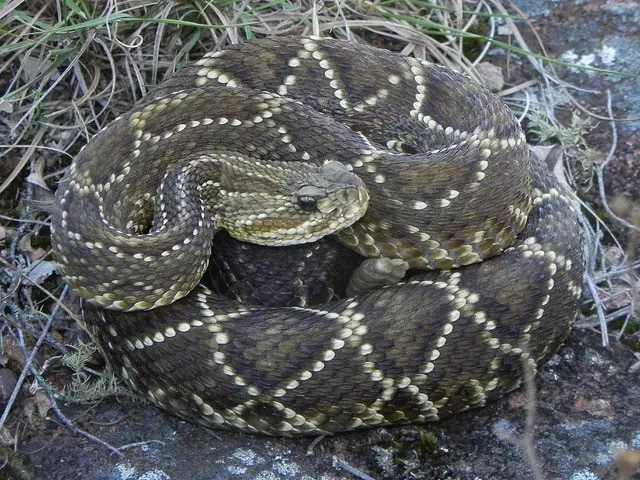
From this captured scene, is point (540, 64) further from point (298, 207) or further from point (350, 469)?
point (350, 469)

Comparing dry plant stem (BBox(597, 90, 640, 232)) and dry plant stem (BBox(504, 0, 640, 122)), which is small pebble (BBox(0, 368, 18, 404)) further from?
dry plant stem (BBox(504, 0, 640, 122))

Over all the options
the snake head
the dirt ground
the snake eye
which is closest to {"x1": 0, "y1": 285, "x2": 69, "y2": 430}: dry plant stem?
A: the dirt ground

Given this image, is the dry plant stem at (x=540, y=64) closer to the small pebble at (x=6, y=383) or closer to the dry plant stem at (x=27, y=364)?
the dry plant stem at (x=27, y=364)

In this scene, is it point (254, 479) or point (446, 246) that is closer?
point (254, 479)

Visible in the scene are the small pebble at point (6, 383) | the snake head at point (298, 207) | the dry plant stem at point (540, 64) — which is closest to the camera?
the small pebble at point (6, 383)

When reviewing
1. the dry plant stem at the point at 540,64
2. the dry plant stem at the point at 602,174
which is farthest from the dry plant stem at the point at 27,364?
the dry plant stem at the point at 540,64

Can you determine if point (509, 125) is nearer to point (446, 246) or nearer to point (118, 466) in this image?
point (446, 246)

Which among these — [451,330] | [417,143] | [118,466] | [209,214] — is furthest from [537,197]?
[118,466]
